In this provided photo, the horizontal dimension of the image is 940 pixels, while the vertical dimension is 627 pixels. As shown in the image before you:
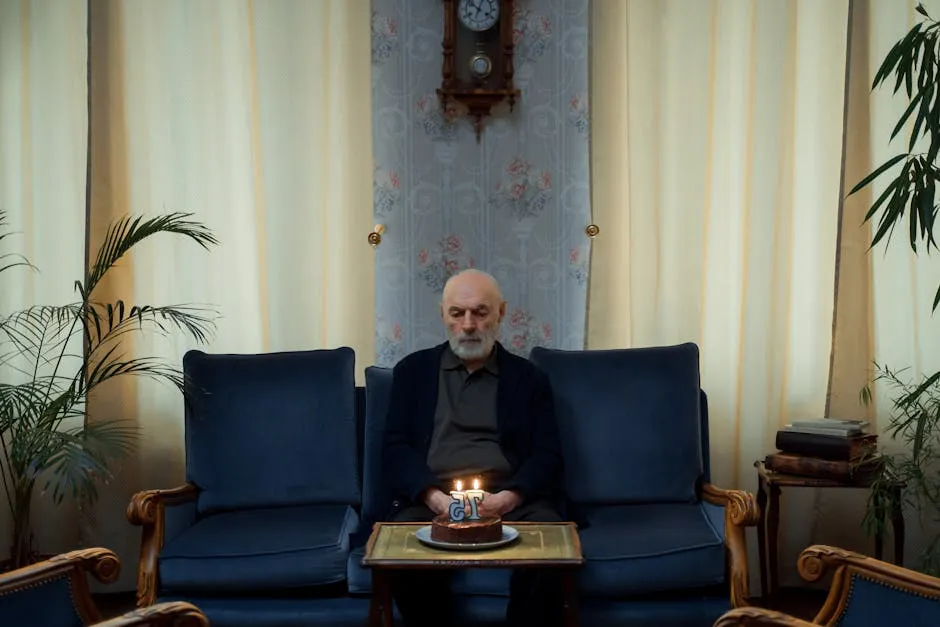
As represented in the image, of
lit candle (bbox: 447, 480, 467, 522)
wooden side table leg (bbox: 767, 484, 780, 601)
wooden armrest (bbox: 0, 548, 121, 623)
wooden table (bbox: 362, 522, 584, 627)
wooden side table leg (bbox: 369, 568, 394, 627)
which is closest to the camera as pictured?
wooden armrest (bbox: 0, 548, 121, 623)

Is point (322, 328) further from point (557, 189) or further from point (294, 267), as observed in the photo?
point (557, 189)

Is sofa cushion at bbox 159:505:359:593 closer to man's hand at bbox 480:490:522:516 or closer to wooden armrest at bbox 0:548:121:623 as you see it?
man's hand at bbox 480:490:522:516

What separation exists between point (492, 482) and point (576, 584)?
429 millimetres

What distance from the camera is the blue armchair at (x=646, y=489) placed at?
263cm

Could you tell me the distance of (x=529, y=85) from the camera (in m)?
3.62

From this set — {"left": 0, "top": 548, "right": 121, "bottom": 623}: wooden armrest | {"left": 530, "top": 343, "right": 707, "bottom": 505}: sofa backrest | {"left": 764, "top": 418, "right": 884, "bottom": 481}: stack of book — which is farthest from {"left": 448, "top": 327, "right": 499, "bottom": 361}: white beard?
{"left": 0, "top": 548, "right": 121, "bottom": 623}: wooden armrest

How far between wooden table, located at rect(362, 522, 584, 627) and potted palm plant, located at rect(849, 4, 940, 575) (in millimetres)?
1058

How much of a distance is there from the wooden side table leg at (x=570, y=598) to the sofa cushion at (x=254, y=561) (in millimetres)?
661

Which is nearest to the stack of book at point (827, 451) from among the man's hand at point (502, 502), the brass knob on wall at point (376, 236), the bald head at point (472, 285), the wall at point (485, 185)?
the wall at point (485, 185)

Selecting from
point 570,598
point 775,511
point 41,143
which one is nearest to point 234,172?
point 41,143

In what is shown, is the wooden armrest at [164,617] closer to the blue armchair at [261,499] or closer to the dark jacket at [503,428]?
the blue armchair at [261,499]

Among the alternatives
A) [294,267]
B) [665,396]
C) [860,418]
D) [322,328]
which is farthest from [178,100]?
[860,418]

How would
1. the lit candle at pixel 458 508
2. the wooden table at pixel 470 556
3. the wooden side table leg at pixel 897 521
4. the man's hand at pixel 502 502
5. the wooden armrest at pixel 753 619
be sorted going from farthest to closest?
the wooden side table leg at pixel 897 521, the man's hand at pixel 502 502, the lit candle at pixel 458 508, the wooden table at pixel 470 556, the wooden armrest at pixel 753 619

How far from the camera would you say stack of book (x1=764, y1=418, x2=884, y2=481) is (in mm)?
3133
